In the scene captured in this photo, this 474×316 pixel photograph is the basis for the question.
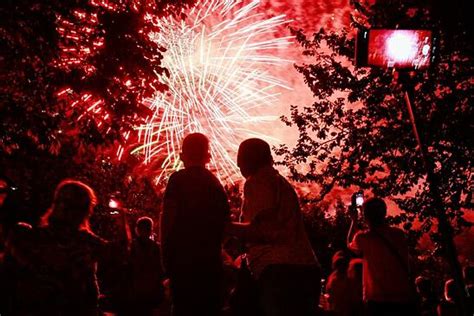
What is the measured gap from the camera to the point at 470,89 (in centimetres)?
1405

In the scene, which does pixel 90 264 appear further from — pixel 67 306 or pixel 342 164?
pixel 342 164

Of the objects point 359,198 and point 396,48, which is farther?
point 359,198

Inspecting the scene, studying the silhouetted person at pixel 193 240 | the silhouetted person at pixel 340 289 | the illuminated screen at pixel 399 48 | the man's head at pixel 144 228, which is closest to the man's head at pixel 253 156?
the silhouetted person at pixel 193 240

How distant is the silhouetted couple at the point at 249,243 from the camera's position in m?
4.10

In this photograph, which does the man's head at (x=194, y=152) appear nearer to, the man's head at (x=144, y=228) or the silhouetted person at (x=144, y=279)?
the silhouetted person at (x=144, y=279)

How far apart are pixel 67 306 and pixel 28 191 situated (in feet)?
46.6

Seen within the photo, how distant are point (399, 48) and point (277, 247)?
2.94 m

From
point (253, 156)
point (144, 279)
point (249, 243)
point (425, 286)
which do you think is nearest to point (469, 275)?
point (425, 286)

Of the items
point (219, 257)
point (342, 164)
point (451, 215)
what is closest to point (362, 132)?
point (342, 164)

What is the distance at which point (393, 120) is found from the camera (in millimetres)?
15578

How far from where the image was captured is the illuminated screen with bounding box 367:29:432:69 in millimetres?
6133

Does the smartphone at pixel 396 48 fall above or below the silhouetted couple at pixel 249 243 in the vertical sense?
above

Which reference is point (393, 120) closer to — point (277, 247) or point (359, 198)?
point (359, 198)

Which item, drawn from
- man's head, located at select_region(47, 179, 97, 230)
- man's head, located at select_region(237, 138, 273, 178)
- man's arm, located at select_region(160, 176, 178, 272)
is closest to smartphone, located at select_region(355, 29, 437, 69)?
man's head, located at select_region(237, 138, 273, 178)
